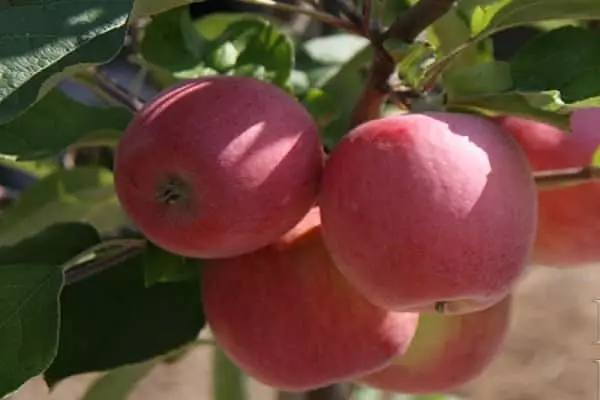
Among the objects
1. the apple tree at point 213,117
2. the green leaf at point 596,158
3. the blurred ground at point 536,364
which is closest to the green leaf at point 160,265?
the apple tree at point 213,117

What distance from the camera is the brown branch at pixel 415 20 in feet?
1.84

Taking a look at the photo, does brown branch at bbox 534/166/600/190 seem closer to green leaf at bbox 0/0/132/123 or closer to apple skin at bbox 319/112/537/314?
apple skin at bbox 319/112/537/314

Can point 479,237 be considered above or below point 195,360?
above

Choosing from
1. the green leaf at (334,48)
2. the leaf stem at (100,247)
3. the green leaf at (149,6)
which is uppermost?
the green leaf at (149,6)

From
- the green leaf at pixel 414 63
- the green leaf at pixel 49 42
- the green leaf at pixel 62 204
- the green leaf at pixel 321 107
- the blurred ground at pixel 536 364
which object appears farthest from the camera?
the blurred ground at pixel 536 364

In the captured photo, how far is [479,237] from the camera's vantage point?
492mm

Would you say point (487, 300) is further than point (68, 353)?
No

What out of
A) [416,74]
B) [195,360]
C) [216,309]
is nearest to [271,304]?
[216,309]

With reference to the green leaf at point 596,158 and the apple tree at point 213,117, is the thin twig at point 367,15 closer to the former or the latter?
the apple tree at point 213,117

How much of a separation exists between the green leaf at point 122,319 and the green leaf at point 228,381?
0.21 m

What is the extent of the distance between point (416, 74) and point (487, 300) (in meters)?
0.12

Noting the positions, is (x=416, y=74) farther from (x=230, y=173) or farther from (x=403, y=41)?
(x=230, y=173)

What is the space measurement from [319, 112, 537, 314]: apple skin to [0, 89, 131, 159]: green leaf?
0.63 ft

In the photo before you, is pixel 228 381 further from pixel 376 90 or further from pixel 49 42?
pixel 49 42
